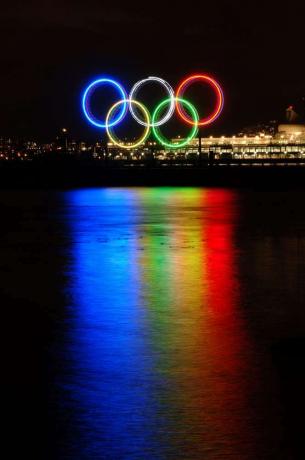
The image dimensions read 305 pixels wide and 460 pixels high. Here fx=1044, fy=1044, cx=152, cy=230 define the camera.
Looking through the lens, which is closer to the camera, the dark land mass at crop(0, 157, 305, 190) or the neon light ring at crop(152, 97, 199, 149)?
the dark land mass at crop(0, 157, 305, 190)

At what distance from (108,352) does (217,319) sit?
183cm

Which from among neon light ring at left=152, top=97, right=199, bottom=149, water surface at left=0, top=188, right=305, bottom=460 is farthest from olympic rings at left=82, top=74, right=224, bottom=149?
water surface at left=0, top=188, right=305, bottom=460

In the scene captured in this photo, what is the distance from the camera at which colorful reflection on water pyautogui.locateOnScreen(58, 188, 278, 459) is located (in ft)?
19.1

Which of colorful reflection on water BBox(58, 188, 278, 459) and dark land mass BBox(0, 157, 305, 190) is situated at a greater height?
colorful reflection on water BBox(58, 188, 278, 459)

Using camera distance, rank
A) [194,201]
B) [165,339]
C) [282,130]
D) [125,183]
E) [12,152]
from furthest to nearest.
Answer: [282,130], [12,152], [125,183], [194,201], [165,339]

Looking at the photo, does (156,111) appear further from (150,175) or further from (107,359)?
(107,359)

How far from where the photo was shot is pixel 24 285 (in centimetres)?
1245

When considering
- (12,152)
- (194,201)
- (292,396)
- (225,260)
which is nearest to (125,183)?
(194,201)

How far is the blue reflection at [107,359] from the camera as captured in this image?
5852mm

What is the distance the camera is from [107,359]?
26.2 feet

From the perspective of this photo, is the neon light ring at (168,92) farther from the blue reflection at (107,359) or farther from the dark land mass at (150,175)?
the blue reflection at (107,359)

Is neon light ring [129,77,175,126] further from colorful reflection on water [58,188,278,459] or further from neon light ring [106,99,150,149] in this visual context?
colorful reflection on water [58,188,278,459]

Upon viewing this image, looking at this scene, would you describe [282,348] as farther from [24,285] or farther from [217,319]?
[24,285]

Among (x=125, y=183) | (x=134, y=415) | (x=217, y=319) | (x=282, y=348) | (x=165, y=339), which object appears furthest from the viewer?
(x=125, y=183)
